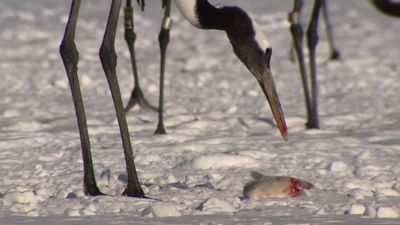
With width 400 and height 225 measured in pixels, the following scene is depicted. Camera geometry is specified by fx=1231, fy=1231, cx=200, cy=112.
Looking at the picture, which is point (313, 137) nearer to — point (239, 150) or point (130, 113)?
point (239, 150)

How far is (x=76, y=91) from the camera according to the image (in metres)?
6.04

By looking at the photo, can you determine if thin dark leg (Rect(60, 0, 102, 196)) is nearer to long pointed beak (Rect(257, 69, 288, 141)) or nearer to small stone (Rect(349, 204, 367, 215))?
long pointed beak (Rect(257, 69, 288, 141))

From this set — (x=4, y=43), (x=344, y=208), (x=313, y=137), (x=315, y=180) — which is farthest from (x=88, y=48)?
(x=344, y=208)

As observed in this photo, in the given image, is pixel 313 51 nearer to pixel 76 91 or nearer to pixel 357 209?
pixel 76 91

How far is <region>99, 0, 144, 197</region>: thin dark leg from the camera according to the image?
5.85 metres

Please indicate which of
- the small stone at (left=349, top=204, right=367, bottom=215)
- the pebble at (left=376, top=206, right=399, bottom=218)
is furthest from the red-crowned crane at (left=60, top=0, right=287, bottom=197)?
the pebble at (left=376, top=206, right=399, bottom=218)

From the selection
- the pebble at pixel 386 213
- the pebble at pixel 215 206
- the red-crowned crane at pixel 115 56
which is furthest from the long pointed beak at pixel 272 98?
the pebble at pixel 386 213

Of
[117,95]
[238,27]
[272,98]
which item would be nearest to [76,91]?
[117,95]

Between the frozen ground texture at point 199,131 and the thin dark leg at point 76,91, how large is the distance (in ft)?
0.36

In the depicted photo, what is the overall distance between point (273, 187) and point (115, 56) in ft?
3.35

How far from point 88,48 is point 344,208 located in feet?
21.7

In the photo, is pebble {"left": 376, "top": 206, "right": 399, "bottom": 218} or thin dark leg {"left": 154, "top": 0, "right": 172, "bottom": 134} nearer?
pebble {"left": 376, "top": 206, "right": 399, "bottom": 218}

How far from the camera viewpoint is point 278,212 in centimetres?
534

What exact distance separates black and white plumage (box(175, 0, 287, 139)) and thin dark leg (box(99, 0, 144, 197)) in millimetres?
361
